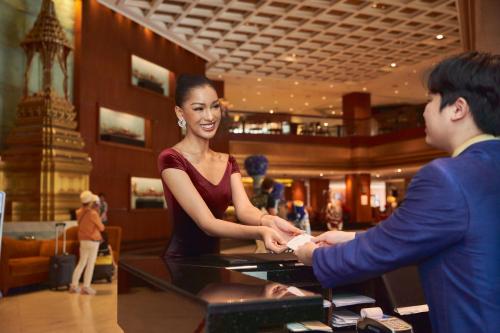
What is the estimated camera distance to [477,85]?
1255 millimetres

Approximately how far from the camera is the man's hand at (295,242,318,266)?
1450 millimetres

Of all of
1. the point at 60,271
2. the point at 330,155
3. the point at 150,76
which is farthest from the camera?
the point at 330,155

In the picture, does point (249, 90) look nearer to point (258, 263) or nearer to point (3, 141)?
point (3, 141)

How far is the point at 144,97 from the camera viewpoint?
14.9 meters

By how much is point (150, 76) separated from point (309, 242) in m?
14.8

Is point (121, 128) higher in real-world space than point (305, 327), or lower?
higher

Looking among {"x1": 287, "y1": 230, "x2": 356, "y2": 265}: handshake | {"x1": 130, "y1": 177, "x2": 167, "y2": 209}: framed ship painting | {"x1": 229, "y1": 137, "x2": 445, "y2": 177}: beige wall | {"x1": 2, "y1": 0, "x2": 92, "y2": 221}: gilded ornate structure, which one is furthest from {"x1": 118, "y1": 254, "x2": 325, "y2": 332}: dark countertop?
{"x1": 229, "y1": 137, "x2": 445, "y2": 177}: beige wall

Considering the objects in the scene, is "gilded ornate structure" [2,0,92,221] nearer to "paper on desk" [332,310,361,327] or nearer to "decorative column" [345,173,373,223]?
"paper on desk" [332,310,361,327]

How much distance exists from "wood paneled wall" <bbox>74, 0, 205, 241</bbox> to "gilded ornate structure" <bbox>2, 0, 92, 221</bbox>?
1.54m

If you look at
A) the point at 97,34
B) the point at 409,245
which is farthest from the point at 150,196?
the point at 409,245

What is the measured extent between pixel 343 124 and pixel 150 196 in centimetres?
1199

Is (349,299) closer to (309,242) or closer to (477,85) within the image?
(309,242)

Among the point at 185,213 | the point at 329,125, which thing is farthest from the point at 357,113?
the point at 185,213

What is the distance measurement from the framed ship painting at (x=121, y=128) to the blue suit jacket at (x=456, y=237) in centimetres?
1257
